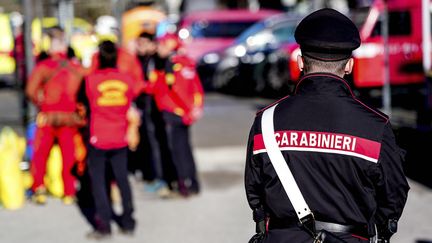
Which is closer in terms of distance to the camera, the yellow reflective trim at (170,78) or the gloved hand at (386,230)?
the gloved hand at (386,230)

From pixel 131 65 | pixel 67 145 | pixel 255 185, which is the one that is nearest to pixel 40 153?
pixel 67 145

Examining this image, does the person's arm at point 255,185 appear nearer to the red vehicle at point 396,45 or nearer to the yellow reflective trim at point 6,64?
the red vehicle at point 396,45

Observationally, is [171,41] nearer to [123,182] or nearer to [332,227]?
[123,182]

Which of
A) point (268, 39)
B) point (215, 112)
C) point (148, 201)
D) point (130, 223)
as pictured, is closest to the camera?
point (130, 223)

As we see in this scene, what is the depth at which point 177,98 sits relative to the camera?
365 inches

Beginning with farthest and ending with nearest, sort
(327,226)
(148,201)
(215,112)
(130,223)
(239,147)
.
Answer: (215,112)
(239,147)
(148,201)
(130,223)
(327,226)

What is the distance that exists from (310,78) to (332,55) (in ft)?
0.41

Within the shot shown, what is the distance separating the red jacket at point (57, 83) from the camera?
29.5 ft

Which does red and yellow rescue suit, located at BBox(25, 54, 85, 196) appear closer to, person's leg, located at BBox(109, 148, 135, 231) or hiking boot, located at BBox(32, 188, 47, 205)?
hiking boot, located at BBox(32, 188, 47, 205)

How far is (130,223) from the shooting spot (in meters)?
7.93

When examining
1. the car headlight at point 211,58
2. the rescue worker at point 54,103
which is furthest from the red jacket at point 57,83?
the car headlight at point 211,58

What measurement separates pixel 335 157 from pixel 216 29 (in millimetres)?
21492

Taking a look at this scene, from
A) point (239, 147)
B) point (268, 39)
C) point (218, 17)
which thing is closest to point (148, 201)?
point (239, 147)

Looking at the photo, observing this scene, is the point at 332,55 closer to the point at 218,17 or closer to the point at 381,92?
the point at 381,92
